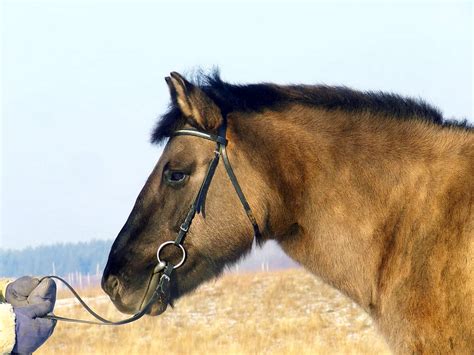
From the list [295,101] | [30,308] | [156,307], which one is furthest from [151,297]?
[295,101]

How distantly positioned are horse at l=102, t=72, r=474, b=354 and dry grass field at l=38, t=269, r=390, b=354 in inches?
310

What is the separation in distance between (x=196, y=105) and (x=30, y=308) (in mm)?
1692

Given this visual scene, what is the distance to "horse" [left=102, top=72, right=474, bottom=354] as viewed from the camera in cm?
536

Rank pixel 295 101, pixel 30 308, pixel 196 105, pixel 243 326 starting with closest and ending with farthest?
pixel 30 308, pixel 196 105, pixel 295 101, pixel 243 326

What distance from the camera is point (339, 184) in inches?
216

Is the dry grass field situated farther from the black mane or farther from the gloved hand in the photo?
the gloved hand

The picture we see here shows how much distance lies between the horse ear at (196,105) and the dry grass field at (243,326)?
8.27 m

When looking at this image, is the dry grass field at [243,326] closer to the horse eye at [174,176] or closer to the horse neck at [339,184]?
the horse neck at [339,184]

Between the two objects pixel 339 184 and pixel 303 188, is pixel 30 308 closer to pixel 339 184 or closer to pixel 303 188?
pixel 303 188

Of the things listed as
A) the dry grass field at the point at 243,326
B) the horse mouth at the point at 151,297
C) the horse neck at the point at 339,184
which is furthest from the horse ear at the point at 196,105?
the dry grass field at the point at 243,326

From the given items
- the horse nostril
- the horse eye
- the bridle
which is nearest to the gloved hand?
the bridle

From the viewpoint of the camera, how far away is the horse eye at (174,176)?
5523 millimetres

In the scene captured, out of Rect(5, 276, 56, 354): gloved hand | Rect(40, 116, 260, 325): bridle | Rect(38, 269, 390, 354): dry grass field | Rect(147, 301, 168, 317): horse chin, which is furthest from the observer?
Rect(38, 269, 390, 354): dry grass field

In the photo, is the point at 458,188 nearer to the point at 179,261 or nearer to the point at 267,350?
the point at 179,261
